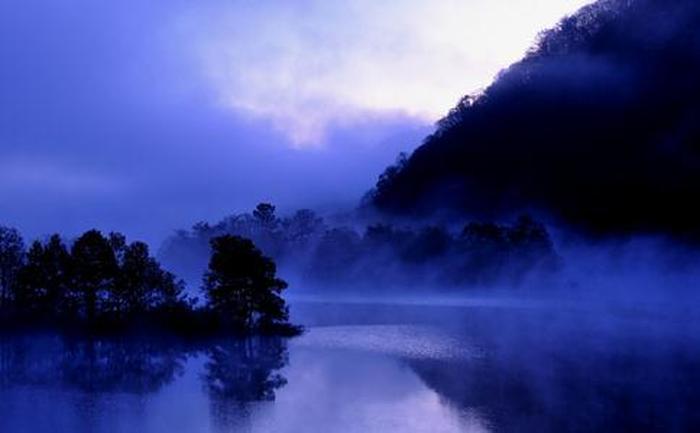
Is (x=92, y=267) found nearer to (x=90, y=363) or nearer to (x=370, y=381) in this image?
(x=90, y=363)

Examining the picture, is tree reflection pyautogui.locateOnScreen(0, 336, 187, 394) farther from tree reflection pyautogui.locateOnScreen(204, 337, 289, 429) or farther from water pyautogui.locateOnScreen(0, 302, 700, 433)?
tree reflection pyautogui.locateOnScreen(204, 337, 289, 429)

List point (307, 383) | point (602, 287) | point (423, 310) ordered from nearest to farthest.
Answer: point (307, 383) → point (423, 310) → point (602, 287)

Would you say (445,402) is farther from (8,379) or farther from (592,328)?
(592,328)

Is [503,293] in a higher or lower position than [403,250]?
lower

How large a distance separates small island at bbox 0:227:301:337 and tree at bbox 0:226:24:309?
2.08 metres

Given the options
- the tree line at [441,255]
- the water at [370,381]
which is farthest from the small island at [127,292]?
the tree line at [441,255]

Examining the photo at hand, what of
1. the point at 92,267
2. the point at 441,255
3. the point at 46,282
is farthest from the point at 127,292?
the point at 441,255

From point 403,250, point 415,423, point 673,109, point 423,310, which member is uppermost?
point 673,109

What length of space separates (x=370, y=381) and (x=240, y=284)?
111 ft

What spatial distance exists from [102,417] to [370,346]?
40.1 meters

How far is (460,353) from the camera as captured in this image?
252 feet

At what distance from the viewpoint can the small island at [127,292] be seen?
9100cm

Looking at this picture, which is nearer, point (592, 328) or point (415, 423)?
point (415, 423)

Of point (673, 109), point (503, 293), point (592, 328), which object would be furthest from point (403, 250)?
point (592, 328)
